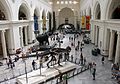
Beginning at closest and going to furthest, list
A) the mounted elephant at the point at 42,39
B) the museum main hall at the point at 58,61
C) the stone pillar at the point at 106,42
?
the museum main hall at the point at 58,61 < the stone pillar at the point at 106,42 < the mounted elephant at the point at 42,39

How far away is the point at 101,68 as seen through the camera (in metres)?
15.9

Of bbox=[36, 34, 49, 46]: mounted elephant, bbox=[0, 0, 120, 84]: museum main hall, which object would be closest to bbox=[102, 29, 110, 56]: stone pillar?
bbox=[0, 0, 120, 84]: museum main hall

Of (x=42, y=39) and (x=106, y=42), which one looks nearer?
(x=106, y=42)

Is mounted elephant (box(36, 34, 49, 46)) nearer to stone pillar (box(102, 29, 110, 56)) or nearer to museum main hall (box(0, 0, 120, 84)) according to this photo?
museum main hall (box(0, 0, 120, 84))

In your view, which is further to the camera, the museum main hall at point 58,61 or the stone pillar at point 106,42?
the stone pillar at point 106,42

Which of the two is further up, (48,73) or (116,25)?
(116,25)

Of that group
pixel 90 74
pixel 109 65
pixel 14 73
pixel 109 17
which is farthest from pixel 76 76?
pixel 109 17

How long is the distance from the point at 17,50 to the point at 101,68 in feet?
45.4

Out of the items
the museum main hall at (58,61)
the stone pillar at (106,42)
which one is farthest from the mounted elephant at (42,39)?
the stone pillar at (106,42)

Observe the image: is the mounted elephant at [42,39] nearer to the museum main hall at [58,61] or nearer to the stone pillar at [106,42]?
the museum main hall at [58,61]

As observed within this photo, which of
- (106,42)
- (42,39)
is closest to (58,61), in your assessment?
(106,42)

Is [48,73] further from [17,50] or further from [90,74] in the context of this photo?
[17,50]

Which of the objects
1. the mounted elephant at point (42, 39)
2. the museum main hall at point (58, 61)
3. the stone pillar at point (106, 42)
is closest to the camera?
the museum main hall at point (58, 61)

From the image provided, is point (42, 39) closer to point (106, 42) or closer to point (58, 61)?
point (58, 61)
